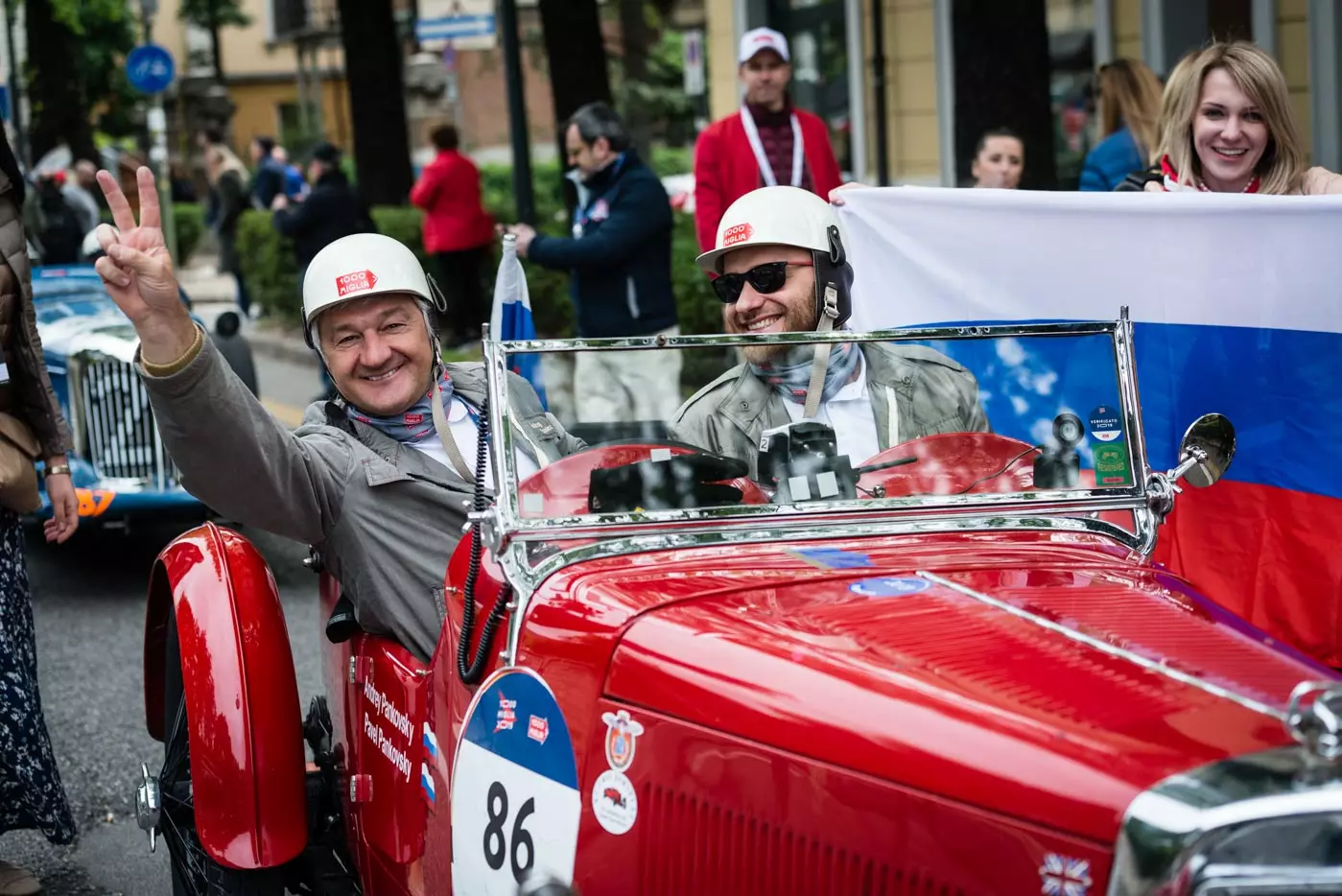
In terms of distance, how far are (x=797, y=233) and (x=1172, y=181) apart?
4.79 feet

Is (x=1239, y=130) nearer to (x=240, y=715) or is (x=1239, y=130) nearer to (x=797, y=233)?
(x=797, y=233)

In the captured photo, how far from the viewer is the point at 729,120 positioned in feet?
27.3

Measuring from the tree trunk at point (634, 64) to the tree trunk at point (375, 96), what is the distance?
13.0 m

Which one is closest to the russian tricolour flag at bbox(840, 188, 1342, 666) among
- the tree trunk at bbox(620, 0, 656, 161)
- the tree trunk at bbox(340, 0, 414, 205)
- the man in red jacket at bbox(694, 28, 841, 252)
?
the man in red jacket at bbox(694, 28, 841, 252)

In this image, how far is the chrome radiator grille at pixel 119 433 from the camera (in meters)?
8.34

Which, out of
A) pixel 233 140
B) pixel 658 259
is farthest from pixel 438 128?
pixel 233 140

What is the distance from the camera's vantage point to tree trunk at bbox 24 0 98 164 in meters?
26.3

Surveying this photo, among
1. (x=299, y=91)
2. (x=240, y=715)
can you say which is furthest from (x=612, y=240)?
(x=299, y=91)

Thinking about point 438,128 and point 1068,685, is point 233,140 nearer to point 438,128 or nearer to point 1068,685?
point 438,128

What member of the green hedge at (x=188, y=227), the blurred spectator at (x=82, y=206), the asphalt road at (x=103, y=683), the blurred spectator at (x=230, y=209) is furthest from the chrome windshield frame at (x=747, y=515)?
the green hedge at (x=188, y=227)

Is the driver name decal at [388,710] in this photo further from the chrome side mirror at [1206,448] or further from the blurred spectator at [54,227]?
the blurred spectator at [54,227]

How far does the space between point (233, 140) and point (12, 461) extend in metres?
50.8

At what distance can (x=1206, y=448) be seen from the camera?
3113 millimetres

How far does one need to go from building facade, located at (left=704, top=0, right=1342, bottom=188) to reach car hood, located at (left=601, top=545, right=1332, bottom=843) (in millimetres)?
8318
